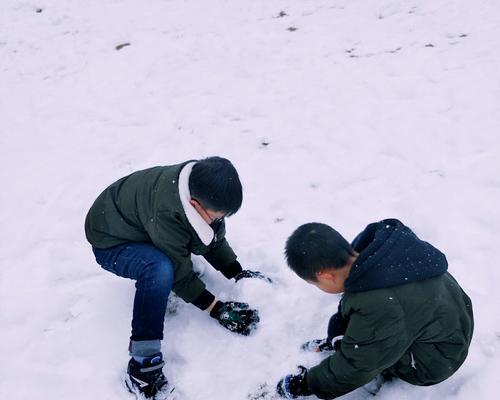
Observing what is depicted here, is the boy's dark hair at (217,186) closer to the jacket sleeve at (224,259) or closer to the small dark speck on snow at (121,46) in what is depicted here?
the jacket sleeve at (224,259)

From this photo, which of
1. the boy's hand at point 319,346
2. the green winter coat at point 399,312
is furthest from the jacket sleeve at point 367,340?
the boy's hand at point 319,346

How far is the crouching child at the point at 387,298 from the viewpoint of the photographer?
69.9 inches

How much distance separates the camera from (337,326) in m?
2.31

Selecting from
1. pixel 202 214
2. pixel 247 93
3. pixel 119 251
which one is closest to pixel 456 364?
pixel 202 214

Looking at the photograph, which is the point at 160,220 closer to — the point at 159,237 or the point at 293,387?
the point at 159,237

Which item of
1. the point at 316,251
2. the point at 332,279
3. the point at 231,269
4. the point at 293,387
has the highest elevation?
the point at 316,251

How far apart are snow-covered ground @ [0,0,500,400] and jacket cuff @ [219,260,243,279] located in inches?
3.2

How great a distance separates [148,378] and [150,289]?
463 millimetres

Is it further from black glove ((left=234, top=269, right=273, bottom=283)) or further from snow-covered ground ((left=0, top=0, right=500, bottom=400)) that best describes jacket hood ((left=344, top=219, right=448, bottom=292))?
black glove ((left=234, top=269, right=273, bottom=283))

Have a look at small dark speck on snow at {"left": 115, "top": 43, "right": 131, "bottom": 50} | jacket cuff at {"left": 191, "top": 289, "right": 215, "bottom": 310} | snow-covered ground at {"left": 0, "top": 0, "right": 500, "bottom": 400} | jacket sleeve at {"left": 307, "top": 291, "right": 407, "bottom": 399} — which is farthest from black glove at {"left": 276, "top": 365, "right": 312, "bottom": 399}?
small dark speck on snow at {"left": 115, "top": 43, "right": 131, "bottom": 50}

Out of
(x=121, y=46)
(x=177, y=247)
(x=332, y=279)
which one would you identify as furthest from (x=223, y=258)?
(x=121, y=46)

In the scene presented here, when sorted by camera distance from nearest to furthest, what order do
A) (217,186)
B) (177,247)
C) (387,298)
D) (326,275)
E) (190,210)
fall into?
(387,298) < (326,275) < (217,186) < (190,210) < (177,247)

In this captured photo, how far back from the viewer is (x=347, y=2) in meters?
6.81

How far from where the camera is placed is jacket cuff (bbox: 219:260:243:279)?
113 inches
